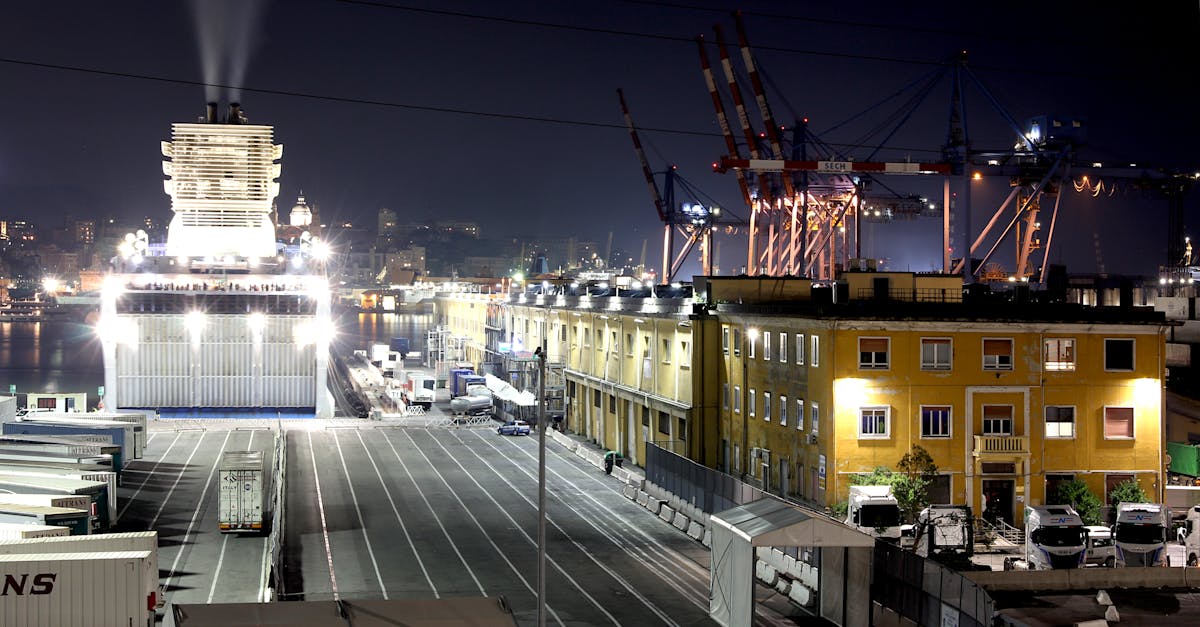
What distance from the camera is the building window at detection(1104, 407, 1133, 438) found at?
124 feet

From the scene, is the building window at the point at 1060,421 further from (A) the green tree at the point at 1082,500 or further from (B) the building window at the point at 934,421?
(B) the building window at the point at 934,421

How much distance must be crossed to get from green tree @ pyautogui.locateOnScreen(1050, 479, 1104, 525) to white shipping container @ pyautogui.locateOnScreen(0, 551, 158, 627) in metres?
25.8

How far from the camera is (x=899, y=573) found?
25281mm

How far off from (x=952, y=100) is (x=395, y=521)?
6686cm

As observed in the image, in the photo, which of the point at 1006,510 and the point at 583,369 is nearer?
the point at 1006,510

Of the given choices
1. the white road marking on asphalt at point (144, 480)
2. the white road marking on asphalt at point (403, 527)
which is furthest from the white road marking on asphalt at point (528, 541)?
the white road marking on asphalt at point (144, 480)

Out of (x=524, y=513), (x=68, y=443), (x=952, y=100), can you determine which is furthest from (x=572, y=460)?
(x=952, y=100)

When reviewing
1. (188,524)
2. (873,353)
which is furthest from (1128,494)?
(188,524)

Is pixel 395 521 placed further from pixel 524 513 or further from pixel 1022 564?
pixel 1022 564

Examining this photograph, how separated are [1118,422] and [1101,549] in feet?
23.0

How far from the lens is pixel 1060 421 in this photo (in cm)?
3775

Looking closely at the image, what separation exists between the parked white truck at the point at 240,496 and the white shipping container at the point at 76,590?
1305cm

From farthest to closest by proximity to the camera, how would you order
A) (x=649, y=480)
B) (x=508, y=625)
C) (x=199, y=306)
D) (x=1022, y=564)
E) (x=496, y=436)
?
(x=199, y=306) → (x=496, y=436) → (x=649, y=480) → (x=1022, y=564) → (x=508, y=625)

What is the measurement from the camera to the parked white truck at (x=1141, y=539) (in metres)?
30.2
